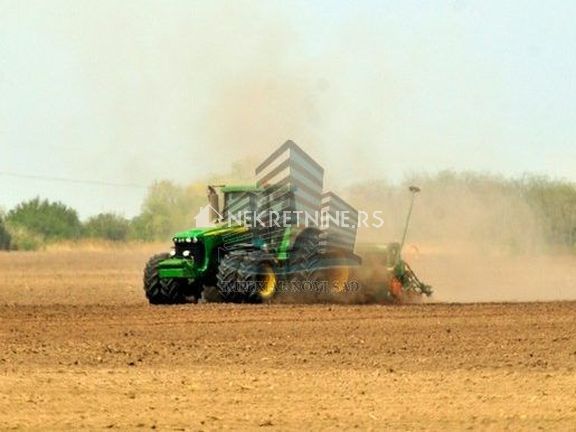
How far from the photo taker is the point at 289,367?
48.9 ft

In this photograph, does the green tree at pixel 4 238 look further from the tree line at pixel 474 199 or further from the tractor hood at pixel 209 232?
the tractor hood at pixel 209 232

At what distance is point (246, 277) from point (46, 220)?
61273 mm

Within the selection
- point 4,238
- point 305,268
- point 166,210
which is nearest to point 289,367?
point 305,268

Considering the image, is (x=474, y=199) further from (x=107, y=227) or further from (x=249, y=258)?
(x=107, y=227)

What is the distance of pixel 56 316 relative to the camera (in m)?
21.7

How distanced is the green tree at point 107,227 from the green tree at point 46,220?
779 mm

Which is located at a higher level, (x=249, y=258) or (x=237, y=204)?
(x=237, y=204)

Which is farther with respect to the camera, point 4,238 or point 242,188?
point 4,238

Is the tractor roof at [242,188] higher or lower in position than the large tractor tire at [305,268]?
higher

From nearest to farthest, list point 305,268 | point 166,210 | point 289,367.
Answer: point 289,367
point 305,268
point 166,210

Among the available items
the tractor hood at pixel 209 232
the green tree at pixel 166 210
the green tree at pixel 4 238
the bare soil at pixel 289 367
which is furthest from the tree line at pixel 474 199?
the green tree at pixel 4 238

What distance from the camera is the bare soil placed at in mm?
11586

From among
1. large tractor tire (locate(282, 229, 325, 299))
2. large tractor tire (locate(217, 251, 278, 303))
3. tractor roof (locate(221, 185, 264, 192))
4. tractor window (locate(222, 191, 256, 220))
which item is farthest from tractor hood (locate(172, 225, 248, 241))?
large tractor tire (locate(282, 229, 325, 299))

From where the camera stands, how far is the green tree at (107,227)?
8063cm
